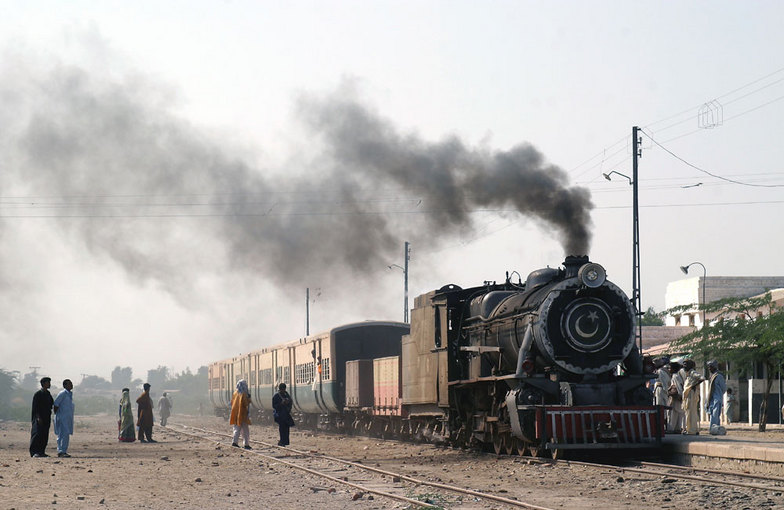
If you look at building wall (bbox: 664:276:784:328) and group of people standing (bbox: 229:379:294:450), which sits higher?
building wall (bbox: 664:276:784:328)

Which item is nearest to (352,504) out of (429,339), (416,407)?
(429,339)

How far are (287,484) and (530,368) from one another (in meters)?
4.63

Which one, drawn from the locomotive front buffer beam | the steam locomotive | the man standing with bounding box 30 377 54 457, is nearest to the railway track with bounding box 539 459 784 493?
the locomotive front buffer beam

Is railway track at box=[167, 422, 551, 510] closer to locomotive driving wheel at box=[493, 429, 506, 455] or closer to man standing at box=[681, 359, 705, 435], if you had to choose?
locomotive driving wheel at box=[493, 429, 506, 455]

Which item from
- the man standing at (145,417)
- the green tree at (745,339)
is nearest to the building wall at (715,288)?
the green tree at (745,339)

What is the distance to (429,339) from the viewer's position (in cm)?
2106

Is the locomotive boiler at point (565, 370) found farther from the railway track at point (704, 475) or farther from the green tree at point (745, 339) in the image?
the green tree at point (745, 339)

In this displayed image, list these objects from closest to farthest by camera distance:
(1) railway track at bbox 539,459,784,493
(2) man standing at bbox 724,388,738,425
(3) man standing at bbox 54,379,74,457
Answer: (1) railway track at bbox 539,459,784,493, (3) man standing at bbox 54,379,74,457, (2) man standing at bbox 724,388,738,425

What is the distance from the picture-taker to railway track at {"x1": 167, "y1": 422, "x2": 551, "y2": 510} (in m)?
11.6

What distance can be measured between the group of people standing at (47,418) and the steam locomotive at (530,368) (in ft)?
23.3

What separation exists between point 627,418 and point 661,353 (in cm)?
2054

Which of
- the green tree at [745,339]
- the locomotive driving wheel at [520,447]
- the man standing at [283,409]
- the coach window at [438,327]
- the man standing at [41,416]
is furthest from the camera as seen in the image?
the green tree at [745,339]

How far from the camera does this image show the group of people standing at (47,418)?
1991 centimetres

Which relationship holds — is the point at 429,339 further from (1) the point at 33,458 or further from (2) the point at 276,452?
(1) the point at 33,458
